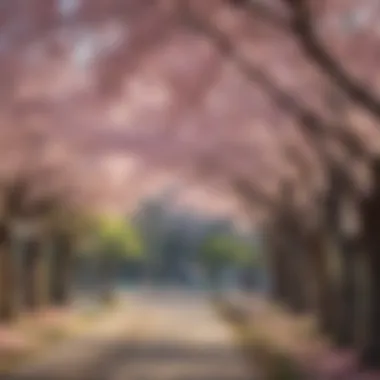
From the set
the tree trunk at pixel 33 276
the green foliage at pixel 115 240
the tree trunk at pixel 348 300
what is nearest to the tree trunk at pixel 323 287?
the tree trunk at pixel 348 300

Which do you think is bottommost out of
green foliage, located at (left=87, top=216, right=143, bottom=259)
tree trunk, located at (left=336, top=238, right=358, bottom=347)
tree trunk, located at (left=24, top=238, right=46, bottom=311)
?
tree trunk, located at (left=336, top=238, right=358, bottom=347)

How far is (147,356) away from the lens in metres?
8.22

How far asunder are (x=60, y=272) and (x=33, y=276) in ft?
10.7

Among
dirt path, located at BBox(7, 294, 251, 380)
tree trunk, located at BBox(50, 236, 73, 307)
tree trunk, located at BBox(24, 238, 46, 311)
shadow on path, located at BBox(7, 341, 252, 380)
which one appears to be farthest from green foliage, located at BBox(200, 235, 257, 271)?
shadow on path, located at BBox(7, 341, 252, 380)

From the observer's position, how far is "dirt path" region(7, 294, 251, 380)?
7059 mm

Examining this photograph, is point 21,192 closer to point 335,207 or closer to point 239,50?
point 335,207

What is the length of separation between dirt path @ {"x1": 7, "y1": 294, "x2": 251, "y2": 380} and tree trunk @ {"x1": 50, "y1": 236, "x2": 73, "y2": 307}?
375 cm

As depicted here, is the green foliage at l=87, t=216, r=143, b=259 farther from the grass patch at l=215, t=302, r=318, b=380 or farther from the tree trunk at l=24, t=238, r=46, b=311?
the grass patch at l=215, t=302, r=318, b=380

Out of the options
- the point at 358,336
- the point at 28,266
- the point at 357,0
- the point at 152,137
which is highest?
the point at 28,266

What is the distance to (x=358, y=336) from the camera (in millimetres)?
8703

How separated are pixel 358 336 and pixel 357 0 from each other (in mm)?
3879

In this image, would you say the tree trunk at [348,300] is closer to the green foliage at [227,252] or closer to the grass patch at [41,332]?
the grass patch at [41,332]

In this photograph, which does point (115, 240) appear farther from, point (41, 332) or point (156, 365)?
point (156, 365)

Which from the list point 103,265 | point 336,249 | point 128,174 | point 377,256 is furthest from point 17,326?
point 103,265
